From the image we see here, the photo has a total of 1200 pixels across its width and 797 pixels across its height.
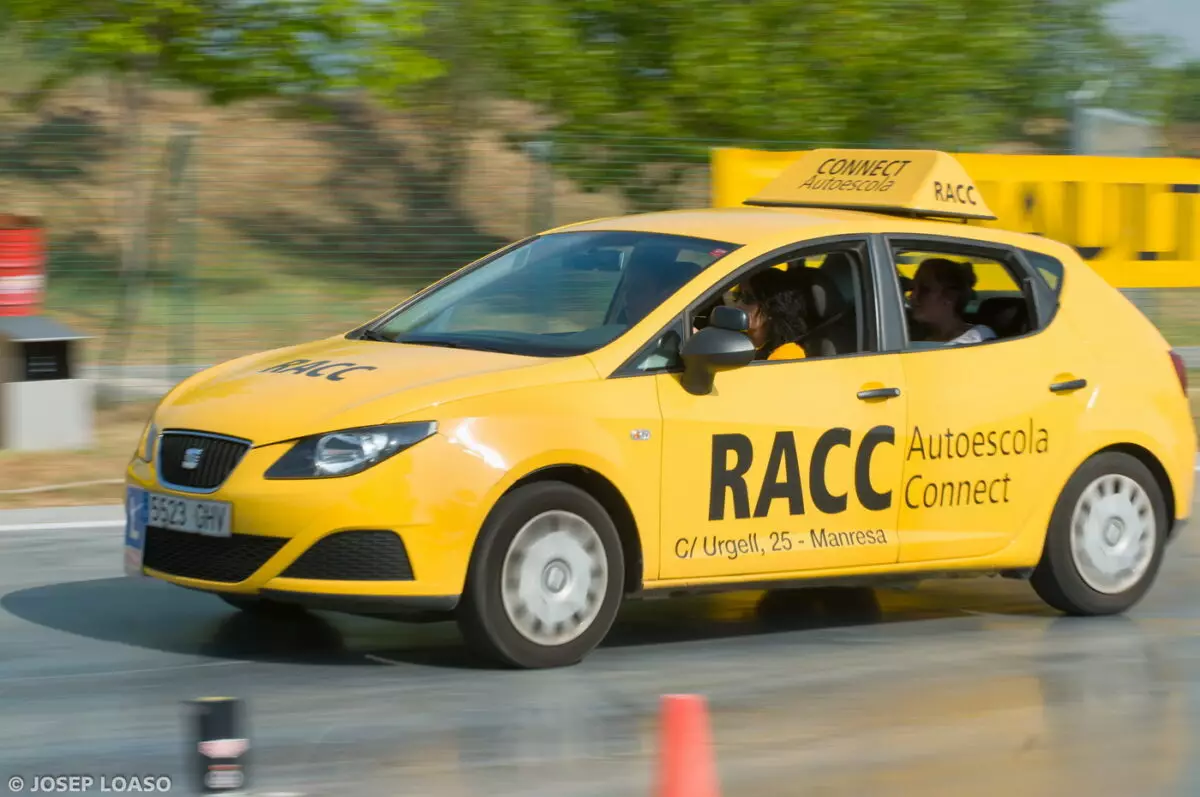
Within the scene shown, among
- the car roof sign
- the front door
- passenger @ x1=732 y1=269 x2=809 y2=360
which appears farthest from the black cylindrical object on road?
the car roof sign

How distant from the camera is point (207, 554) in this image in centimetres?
714

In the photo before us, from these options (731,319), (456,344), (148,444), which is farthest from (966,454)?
(148,444)

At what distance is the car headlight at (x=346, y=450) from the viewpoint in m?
6.88

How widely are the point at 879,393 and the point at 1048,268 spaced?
4.21 ft

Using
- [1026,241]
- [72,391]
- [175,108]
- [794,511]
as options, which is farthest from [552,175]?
[175,108]

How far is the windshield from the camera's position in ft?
25.0

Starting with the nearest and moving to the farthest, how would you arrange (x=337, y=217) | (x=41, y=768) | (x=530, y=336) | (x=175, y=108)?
1. (x=41, y=768)
2. (x=530, y=336)
3. (x=337, y=217)
4. (x=175, y=108)

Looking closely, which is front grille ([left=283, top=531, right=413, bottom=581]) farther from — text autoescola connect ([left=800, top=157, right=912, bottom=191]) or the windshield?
text autoescola connect ([left=800, top=157, right=912, bottom=191])

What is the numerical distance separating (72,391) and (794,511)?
22.2ft

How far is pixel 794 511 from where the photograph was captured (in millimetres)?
7695

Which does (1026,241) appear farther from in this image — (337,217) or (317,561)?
(337,217)

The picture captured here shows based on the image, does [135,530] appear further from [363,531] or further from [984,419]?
[984,419]

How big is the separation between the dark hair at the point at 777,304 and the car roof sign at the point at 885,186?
2.91ft

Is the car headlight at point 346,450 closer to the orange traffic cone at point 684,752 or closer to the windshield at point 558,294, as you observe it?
the windshield at point 558,294
